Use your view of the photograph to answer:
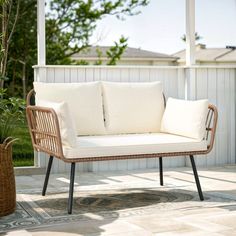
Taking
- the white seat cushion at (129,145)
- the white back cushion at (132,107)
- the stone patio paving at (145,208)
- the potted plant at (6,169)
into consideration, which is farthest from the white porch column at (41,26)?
the potted plant at (6,169)

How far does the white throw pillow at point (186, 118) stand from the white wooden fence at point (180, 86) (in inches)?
41.0

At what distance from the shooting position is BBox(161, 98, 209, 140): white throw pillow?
3574 mm

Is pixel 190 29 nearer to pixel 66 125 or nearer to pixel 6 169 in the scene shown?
pixel 66 125

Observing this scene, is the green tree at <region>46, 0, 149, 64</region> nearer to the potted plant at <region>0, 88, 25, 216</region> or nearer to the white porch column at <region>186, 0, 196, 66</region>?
the white porch column at <region>186, 0, 196, 66</region>

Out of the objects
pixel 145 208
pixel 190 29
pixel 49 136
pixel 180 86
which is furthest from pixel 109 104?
pixel 190 29

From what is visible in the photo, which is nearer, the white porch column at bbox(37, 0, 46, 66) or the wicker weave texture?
the wicker weave texture

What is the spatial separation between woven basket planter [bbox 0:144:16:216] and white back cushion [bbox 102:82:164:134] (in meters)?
0.97

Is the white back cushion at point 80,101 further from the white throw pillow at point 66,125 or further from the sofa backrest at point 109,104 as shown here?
the white throw pillow at point 66,125

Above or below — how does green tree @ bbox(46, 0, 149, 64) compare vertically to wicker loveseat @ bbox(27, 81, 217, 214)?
above

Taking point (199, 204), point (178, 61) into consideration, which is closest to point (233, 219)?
point (199, 204)

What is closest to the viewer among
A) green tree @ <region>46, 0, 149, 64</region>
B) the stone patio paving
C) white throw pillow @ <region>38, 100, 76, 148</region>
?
the stone patio paving

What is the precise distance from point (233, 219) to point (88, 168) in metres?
2.11

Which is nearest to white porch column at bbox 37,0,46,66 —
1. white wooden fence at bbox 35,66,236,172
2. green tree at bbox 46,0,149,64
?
white wooden fence at bbox 35,66,236,172

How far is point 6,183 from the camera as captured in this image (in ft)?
10.3
